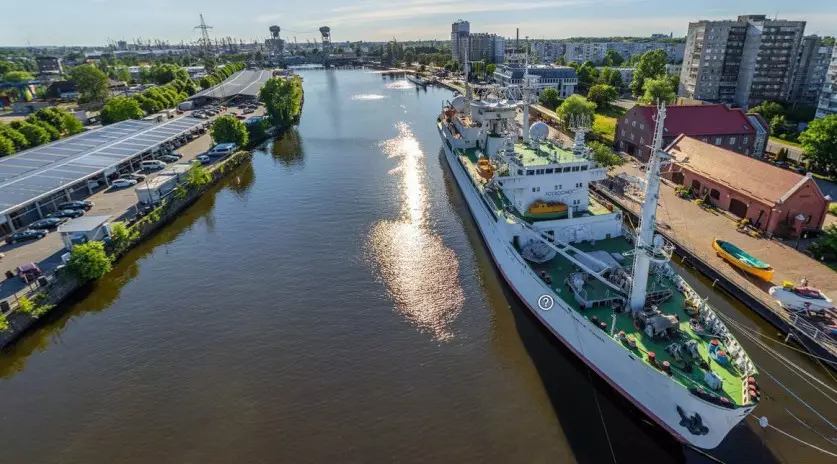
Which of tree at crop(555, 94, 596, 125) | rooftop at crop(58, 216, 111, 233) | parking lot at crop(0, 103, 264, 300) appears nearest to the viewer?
parking lot at crop(0, 103, 264, 300)

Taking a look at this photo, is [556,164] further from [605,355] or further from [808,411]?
[808,411]

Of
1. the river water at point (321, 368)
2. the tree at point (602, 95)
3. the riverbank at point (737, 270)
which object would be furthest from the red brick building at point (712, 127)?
the tree at point (602, 95)

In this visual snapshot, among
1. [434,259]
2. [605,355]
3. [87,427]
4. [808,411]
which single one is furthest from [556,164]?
[87,427]

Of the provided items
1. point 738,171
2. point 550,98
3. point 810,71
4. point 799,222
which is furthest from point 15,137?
point 810,71

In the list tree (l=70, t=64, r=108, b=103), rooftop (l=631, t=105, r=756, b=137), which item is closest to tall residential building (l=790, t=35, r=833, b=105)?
rooftop (l=631, t=105, r=756, b=137)

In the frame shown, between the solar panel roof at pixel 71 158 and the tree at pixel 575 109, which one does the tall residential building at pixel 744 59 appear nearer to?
the tree at pixel 575 109

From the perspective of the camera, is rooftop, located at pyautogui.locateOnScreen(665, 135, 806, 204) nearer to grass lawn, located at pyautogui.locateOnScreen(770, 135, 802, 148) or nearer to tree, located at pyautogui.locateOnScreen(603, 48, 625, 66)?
grass lawn, located at pyautogui.locateOnScreen(770, 135, 802, 148)

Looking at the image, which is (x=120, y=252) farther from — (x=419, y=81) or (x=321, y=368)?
(x=419, y=81)
